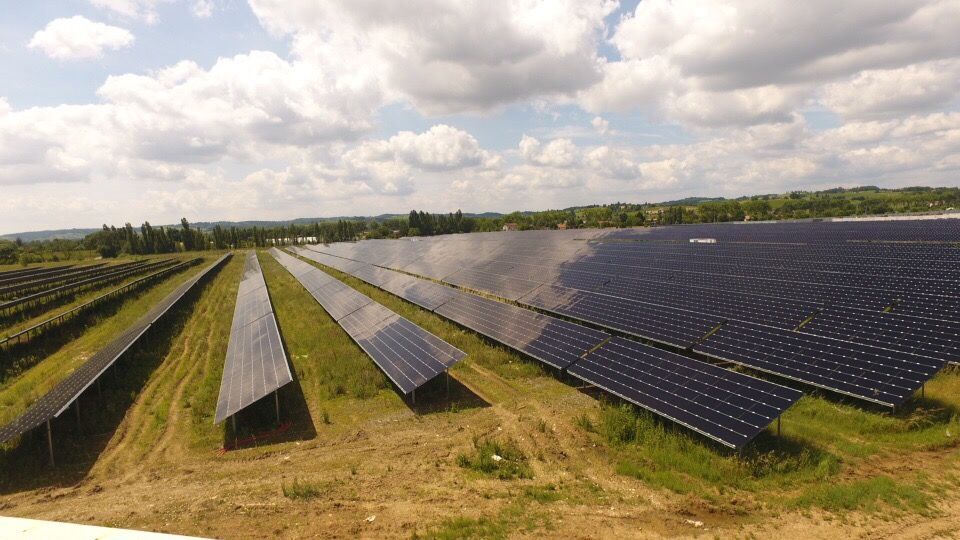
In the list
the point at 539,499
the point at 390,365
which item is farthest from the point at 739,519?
the point at 390,365

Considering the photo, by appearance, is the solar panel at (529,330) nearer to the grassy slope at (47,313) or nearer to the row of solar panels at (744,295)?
the row of solar panels at (744,295)

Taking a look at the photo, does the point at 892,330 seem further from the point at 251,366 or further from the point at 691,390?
the point at 251,366

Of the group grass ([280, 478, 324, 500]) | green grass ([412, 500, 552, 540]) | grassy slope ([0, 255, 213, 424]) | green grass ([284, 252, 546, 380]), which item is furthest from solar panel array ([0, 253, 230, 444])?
green grass ([284, 252, 546, 380])

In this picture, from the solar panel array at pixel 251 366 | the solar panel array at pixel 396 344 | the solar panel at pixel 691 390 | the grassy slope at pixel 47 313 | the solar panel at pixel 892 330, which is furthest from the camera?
the grassy slope at pixel 47 313

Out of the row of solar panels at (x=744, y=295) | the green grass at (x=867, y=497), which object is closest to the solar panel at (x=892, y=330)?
the row of solar panels at (x=744, y=295)

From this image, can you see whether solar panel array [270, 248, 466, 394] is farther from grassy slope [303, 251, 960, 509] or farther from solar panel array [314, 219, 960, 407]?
solar panel array [314, 219, 960, 407]
